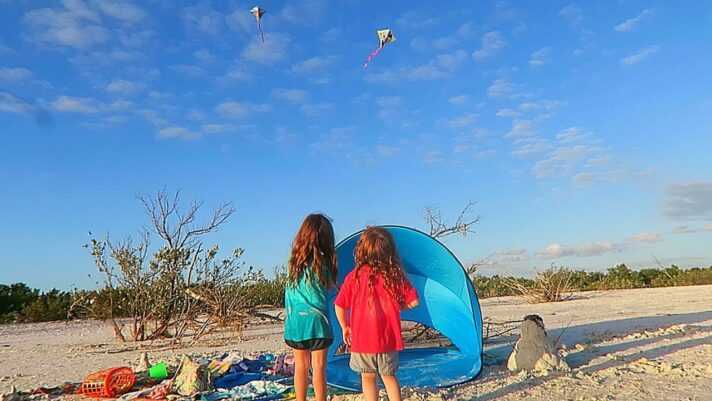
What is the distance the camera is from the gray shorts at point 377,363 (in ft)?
12.5

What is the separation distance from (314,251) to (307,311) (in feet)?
1.36

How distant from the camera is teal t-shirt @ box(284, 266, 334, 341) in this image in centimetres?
401

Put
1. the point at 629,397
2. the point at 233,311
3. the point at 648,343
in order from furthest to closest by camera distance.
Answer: the point at 233,311
the point at 648,343
the point at 629,397

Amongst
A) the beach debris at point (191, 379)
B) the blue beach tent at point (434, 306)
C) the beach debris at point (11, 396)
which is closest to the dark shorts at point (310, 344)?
the beach debris at point (191, 379)

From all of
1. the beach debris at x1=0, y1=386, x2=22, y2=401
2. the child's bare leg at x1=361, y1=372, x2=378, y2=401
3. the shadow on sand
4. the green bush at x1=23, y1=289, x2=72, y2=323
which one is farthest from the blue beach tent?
the green bush at x1=23, y1=289, x2=72, y2=323

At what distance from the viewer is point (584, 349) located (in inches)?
261

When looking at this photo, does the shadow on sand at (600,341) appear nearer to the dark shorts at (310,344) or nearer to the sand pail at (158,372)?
the dark shorts at (310,344)

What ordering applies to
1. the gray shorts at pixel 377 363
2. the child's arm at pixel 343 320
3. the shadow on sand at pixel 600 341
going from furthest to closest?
the shadow on sand at pixel 600 341 < the child's arm at pixel 343 320 < the gray shorts at pixel 377 363

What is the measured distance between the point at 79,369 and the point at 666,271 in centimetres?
2235

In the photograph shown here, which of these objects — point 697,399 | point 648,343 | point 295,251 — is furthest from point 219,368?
point 648,343

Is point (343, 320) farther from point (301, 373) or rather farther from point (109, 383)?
point (109, 383)

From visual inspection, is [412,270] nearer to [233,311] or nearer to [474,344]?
[474,344]

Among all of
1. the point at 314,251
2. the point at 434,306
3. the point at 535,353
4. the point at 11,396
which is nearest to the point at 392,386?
the point at 314,251

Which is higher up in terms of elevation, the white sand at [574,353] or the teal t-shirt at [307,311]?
the teal t-shirt at [307,311]
